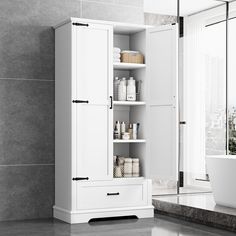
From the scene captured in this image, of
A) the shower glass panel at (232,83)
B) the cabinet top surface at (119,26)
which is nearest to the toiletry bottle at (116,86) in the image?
the cabinet top surface at (119,26)

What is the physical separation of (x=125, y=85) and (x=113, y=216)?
4.19ft

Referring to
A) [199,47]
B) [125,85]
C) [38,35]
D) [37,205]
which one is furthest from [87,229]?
[199,47]

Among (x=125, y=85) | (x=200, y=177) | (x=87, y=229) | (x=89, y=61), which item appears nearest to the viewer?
(x=87, y=229)

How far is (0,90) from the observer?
4934mm

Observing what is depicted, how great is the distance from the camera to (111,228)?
4.62 m

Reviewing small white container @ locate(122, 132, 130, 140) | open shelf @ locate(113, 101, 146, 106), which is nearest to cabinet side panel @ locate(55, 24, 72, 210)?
open shelf @ locate(113, 101, 146, 106)

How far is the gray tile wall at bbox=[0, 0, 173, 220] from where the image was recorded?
496 cm

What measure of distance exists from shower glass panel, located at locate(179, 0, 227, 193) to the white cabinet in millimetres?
1006

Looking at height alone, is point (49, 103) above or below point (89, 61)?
below

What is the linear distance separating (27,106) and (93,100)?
25.8 inches

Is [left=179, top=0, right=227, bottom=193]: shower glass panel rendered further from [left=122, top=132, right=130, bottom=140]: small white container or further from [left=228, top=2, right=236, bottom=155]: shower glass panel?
[left=122, top=132, right=130, bottom=140]: small white container

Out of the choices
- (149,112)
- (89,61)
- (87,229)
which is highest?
(89,61)

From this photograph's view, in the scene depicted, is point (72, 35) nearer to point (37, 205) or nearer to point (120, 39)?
point (120, 39)

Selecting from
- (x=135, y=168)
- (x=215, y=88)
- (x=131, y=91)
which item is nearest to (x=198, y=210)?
(x=135, y=168)
